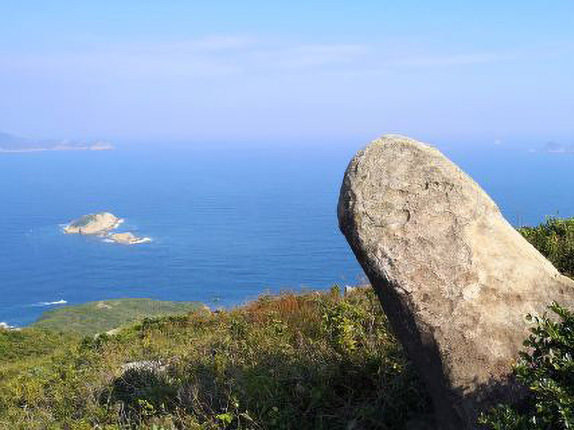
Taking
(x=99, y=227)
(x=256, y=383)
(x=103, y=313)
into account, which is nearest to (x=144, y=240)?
(x=99, y=227)

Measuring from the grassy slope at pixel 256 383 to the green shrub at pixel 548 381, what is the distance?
2.09m

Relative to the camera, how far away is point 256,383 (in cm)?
716

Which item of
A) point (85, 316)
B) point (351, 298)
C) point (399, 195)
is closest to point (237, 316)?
point (351, 298)

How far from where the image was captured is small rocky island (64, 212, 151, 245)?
163 metres

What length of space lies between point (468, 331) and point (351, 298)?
5871 mm

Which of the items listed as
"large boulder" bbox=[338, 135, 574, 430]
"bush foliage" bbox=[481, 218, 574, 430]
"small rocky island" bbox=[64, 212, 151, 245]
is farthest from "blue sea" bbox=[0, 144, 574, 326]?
"bush foliage" bbox=[481, 218, 574, 430]

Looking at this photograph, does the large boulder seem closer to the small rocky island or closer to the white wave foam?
the white wave foam

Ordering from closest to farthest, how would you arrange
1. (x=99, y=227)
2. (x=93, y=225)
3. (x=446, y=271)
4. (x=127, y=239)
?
(x=446, y=271)
(x=127, y=239)
(x=99, y=227)
(x=93, y=225)

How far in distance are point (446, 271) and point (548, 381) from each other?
1664 millimetres

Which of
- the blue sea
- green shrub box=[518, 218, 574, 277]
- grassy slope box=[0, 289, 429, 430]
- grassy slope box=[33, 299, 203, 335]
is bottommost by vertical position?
the blue sea

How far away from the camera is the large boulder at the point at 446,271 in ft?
17.5

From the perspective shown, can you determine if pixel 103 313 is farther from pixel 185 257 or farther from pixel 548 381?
pixel 185 257

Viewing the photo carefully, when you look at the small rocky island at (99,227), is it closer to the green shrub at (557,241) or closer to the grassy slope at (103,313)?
the grassy slope at (103,313)

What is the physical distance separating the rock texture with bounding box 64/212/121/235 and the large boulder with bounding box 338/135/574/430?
565 ft
